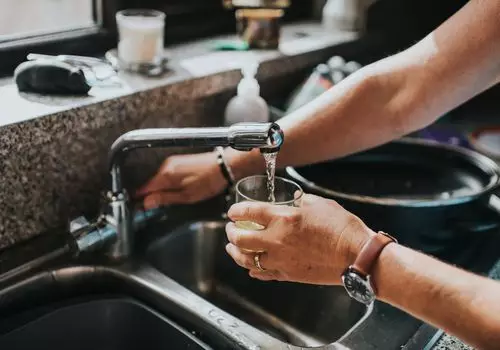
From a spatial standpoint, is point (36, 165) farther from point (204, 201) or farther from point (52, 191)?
point (204, 201)

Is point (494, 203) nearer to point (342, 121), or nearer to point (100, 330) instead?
point (342, 121)

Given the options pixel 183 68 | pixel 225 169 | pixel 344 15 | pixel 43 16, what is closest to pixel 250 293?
pixel 225 169

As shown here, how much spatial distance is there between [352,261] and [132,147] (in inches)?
14.4

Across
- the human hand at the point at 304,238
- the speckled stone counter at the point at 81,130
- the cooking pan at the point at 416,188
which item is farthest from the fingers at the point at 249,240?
the speckled stone counter at the point at 81,130

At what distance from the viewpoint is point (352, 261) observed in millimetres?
801

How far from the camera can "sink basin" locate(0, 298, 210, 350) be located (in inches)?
37.4

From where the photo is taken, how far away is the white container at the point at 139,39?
1.22 meters

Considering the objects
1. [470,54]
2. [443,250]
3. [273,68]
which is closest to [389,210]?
[443,250]

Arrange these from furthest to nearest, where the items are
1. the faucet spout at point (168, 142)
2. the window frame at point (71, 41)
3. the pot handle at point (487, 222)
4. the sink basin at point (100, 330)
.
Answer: the window frame at point (71, 41)
the pot handle at point (487, 222)
the sink basin at point (100, 330)
the faucet spout at point (168, 142)

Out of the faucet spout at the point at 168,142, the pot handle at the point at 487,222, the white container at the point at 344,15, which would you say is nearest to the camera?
the faucet spout at the point at 168,142

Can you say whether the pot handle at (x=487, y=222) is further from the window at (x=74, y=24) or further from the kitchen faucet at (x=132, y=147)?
the window at (x=74, y=24)

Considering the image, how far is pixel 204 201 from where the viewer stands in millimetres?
1269

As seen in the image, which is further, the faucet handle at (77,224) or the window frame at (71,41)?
the window frame at (71,41)

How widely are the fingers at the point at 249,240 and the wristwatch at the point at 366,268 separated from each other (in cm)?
12
